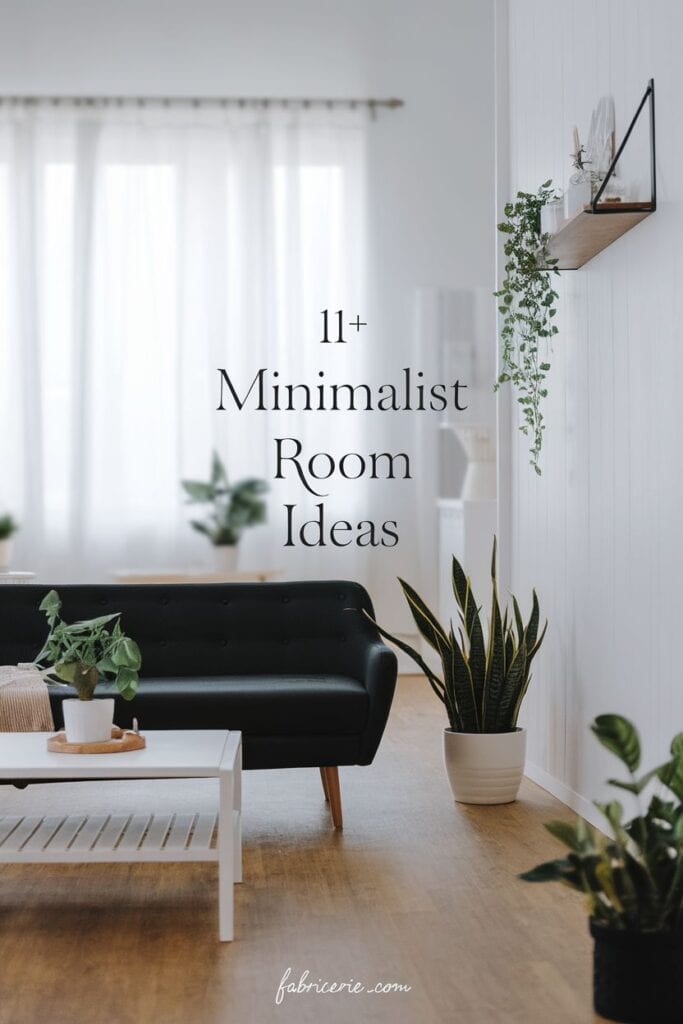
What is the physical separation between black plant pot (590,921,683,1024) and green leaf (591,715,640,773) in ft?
0.97

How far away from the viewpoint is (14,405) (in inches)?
282

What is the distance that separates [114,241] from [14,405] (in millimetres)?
1104

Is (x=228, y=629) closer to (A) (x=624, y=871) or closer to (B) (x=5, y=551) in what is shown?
(A) (x=624, y=871)

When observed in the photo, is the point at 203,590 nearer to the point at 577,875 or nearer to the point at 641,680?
the point at 641,680

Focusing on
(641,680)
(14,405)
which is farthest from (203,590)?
(14,405)

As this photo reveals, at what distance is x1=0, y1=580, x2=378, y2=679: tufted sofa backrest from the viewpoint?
420 centimetres

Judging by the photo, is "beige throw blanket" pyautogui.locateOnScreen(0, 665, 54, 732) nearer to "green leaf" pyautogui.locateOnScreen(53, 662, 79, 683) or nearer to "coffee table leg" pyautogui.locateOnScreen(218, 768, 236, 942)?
"green leaf" pyautogui.locateOnScreen(53, 662, 79, 683)

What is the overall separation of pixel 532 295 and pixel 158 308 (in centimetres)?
362

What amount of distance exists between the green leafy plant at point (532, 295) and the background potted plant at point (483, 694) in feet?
1.80

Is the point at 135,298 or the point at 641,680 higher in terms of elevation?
the point at 135,298

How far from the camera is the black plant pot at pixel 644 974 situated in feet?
7.20

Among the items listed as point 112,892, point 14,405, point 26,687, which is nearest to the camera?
point 112,892

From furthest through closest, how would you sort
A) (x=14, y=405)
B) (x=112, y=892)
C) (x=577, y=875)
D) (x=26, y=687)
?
(x=14, y=405), (x=26, y=687), (x=112, y=892), (x=577, y=875)

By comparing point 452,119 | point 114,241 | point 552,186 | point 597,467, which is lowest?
point 597,467
